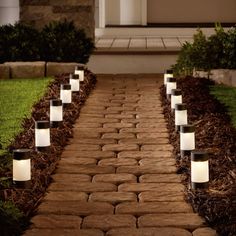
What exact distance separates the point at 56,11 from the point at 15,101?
3852 mm

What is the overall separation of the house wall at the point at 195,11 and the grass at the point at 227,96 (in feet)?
29.0

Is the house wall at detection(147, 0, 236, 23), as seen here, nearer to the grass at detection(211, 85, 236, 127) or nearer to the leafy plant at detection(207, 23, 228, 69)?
the leafy plant at detection(207, 23, 228, 69)

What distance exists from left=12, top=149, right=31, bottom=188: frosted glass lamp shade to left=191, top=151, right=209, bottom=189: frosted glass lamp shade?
1.01 metres

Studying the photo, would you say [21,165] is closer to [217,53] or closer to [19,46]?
[217,53]

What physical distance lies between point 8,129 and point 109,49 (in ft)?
19.4

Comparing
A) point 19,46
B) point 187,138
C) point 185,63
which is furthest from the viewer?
point 19,46

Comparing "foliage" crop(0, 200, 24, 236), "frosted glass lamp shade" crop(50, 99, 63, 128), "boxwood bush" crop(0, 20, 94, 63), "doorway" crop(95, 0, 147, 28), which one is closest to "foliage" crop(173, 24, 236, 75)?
"boxwood bush" crop(0, 20, 94, 63)

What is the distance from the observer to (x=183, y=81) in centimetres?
977

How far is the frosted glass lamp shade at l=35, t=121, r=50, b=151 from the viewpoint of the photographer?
19.1 ft

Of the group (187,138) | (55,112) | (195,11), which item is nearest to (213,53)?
(55,112)

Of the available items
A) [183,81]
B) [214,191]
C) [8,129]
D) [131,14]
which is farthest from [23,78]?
[131,14]

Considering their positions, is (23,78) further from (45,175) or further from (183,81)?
(45,175)

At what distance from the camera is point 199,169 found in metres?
4.84

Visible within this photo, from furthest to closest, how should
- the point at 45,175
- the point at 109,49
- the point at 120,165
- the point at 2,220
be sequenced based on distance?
the point at 109,49 → the point at 120,165 → the point at 45,175 → the point at 2,220
